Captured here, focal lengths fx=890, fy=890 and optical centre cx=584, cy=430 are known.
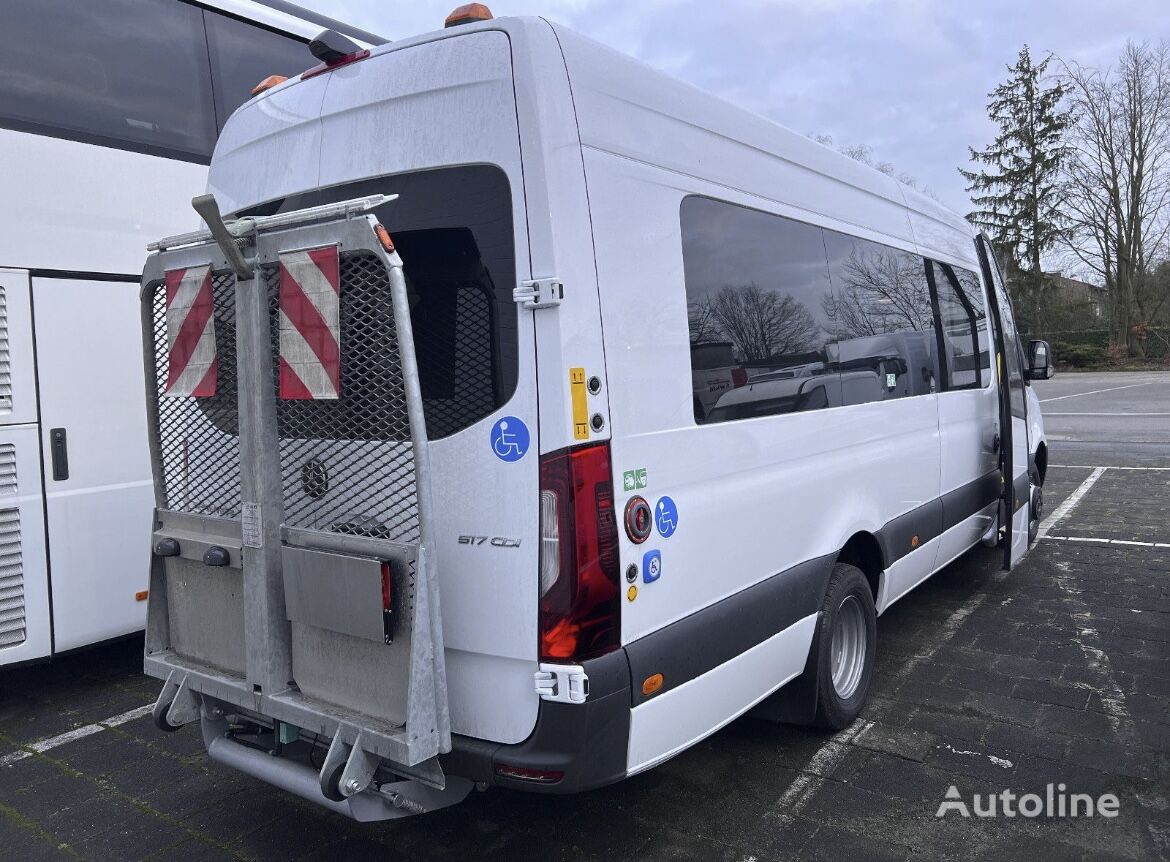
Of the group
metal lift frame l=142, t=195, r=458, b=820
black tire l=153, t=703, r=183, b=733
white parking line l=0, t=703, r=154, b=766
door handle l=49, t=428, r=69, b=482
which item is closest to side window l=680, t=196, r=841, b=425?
metal lift frame l=142, t=195, r=458, b=820

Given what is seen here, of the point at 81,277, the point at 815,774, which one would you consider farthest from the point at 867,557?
the point at 81,277

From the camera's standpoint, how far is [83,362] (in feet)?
16.4

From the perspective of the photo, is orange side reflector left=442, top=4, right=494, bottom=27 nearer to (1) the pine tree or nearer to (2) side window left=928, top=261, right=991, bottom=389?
(2) side window left=928, top=261, right=991, bottom=389

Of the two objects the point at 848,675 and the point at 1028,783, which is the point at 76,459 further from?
the point at 1028,783

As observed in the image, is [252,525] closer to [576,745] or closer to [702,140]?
[576,745]

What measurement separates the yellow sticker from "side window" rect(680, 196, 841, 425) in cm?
62

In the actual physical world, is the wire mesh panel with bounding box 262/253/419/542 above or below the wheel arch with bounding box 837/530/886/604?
above

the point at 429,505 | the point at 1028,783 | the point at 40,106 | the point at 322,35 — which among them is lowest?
the point at 1028,783

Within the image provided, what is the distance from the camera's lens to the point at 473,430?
2768 mm

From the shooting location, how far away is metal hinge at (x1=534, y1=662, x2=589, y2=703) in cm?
261

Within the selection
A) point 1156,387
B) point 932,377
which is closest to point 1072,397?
point 1156,387

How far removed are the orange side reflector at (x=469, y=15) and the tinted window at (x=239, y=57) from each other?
3.47m

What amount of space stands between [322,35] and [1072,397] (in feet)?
92.5

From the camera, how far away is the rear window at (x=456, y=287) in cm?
271
